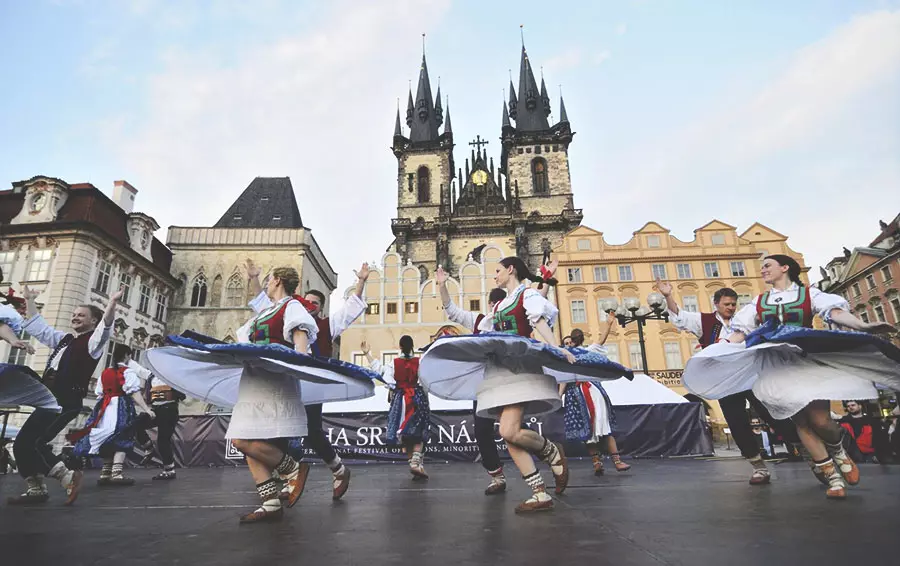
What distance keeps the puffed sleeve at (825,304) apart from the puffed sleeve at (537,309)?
6.66ft

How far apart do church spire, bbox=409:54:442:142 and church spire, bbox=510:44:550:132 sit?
9.03 meters

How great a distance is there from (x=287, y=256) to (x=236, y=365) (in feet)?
98.4

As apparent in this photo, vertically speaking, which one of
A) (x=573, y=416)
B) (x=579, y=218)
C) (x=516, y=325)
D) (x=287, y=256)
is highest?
(x=579, y=218)

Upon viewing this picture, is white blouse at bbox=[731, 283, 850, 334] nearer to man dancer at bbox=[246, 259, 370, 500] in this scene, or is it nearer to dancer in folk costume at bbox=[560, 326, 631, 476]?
dancer in folk costume at bbox=[560, 326, 631, 476]

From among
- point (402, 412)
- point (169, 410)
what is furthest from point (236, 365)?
point (169, 410)

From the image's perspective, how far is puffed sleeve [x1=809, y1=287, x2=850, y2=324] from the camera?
3781 mm

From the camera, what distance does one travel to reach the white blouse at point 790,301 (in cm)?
381

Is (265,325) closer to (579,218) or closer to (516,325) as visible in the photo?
(516,325)

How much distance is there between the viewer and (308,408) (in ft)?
14.5

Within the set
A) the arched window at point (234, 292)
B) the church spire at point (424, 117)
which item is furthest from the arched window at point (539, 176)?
the arched window at point (234, 292)

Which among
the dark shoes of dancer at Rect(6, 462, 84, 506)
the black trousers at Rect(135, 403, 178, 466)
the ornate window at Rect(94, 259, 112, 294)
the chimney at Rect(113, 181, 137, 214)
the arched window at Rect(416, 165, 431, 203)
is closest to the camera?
the dark shoes of dancer at Rect(6, 462, 84, 506)

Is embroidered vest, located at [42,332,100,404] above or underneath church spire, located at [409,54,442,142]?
underneath

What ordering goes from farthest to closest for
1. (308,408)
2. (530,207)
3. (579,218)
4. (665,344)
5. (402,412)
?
(530,207) → (579,218) → (665,344) → (402,412) → (308,408)

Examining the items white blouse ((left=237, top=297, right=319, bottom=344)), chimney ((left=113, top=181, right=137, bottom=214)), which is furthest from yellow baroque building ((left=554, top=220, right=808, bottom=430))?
white blouse ((left=237, top=297, right=319, bottom=344))
